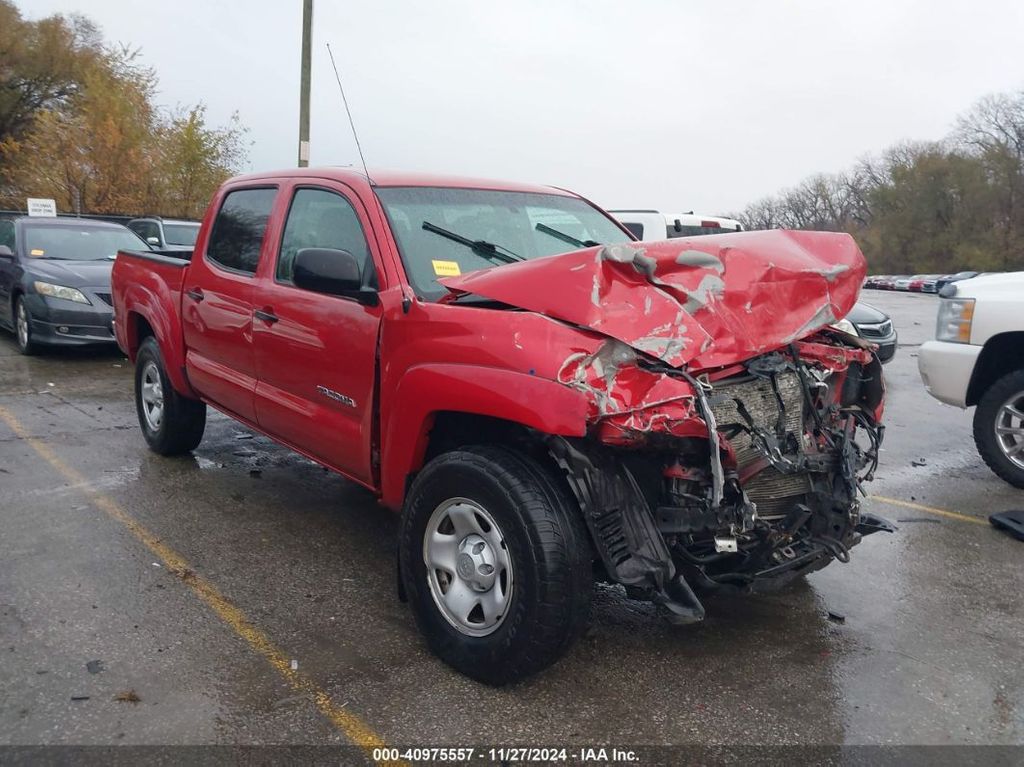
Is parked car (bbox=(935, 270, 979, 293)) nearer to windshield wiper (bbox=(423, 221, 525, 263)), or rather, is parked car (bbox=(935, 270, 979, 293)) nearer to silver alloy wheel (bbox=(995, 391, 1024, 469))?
silver alloy wheel (bbox=(995, 391, 1024, 469))

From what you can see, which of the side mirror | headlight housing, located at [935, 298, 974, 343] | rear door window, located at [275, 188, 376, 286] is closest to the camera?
the side mirror

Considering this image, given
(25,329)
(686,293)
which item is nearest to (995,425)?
(686,293)

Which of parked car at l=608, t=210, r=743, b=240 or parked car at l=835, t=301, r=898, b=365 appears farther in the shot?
parked car at l=608, t=210, r=743, b=240

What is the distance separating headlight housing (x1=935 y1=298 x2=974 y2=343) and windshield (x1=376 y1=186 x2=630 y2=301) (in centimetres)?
290

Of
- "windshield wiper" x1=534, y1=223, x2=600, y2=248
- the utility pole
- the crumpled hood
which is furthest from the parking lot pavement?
the utility pole

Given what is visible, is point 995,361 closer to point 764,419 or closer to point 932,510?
point 932,510

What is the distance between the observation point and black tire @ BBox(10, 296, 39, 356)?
9516mm

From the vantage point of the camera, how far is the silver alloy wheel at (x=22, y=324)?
9609 mm

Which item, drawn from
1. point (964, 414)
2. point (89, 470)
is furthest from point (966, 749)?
point (964, 414)

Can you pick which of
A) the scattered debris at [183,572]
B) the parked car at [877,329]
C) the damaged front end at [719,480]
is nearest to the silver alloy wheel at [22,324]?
the scattered debris at [183,572]

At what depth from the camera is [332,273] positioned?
350 centimetres

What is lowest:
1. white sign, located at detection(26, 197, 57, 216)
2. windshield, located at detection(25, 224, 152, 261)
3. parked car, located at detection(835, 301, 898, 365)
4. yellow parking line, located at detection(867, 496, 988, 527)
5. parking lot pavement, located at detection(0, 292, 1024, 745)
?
parking lot pavement, located at detection(0, 292, 1024, 745)

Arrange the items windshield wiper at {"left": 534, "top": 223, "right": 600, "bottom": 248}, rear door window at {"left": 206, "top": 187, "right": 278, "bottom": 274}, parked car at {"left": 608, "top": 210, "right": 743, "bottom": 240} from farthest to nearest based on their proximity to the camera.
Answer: parked car at {"left": 608, "top": 210, "right": 743, "bottom": 240}
rear door window at {"left": 206, "top": 187, "right": 278, "bottom": 274}
windshield wiper at {"left": 534, "top": 223, "right": 600, "bottom": 248}

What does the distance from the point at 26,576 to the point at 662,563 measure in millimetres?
2973
